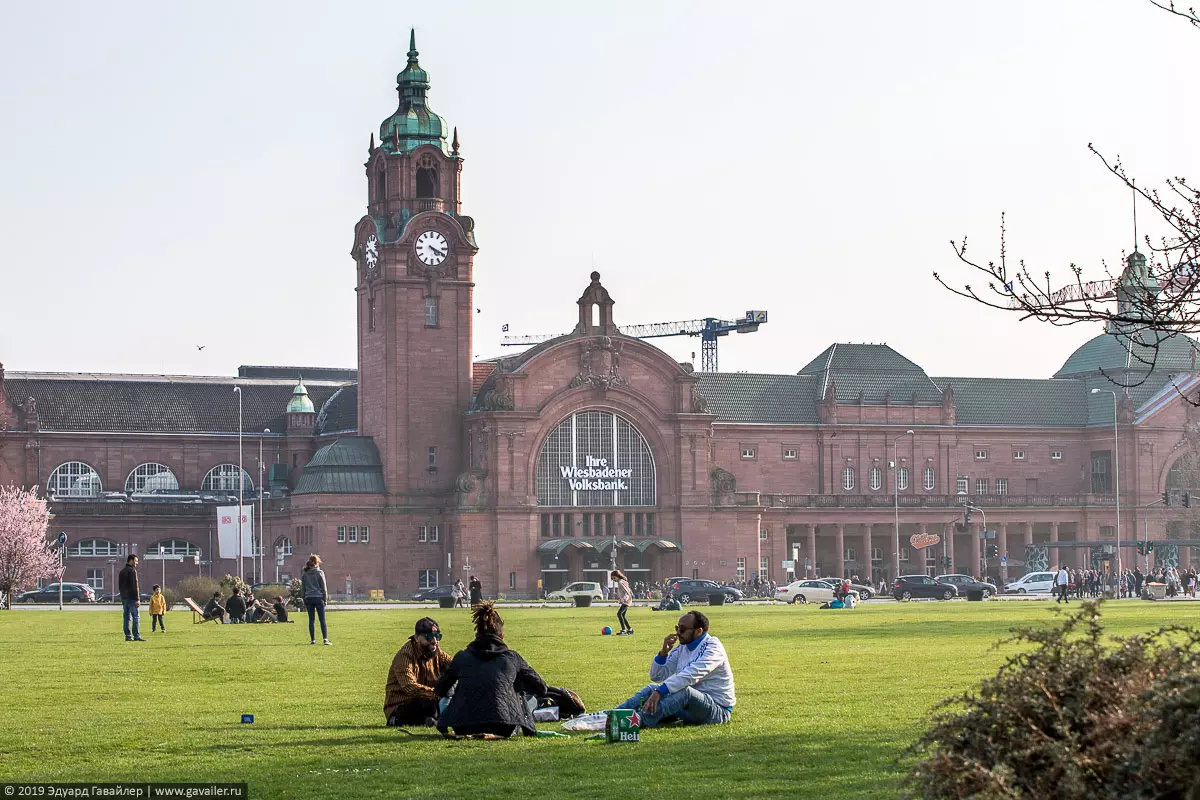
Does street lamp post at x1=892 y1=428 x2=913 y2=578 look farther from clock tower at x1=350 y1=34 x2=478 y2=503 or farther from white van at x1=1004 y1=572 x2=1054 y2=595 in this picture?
clock tower at x1=350 y1=34 x2=478 y2=503

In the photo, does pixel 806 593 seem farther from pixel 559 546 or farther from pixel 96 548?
pixel 96 548

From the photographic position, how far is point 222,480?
13288 centimetres

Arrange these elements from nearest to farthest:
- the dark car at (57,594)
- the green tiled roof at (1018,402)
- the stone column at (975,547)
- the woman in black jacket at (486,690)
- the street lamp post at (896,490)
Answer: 1. the woman in black jacket at (486,690)
2. the dark car at (57,594)
3. the street lamp post at (896,490)
4. the stone column at (975,547)
5. the green tiled roof at (1018,402)

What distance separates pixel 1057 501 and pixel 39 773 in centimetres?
12312

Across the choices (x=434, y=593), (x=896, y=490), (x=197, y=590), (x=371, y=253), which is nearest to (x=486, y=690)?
(x=197, y=590)

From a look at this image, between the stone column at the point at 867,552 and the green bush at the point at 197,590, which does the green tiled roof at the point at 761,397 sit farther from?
the green bush at the point at 197,590

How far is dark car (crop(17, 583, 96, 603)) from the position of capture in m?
110

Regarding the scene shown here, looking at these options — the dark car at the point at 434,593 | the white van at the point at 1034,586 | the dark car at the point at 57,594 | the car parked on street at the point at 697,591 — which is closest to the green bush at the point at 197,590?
the dark car at the point at 434,593

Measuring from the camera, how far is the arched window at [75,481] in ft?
419

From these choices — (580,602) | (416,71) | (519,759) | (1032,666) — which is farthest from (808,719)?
(416,71)

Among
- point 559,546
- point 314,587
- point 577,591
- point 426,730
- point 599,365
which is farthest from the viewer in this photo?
point 599,365

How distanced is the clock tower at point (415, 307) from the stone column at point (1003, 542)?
130 feet

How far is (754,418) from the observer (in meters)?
134

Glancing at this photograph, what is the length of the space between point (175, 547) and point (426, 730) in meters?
108
